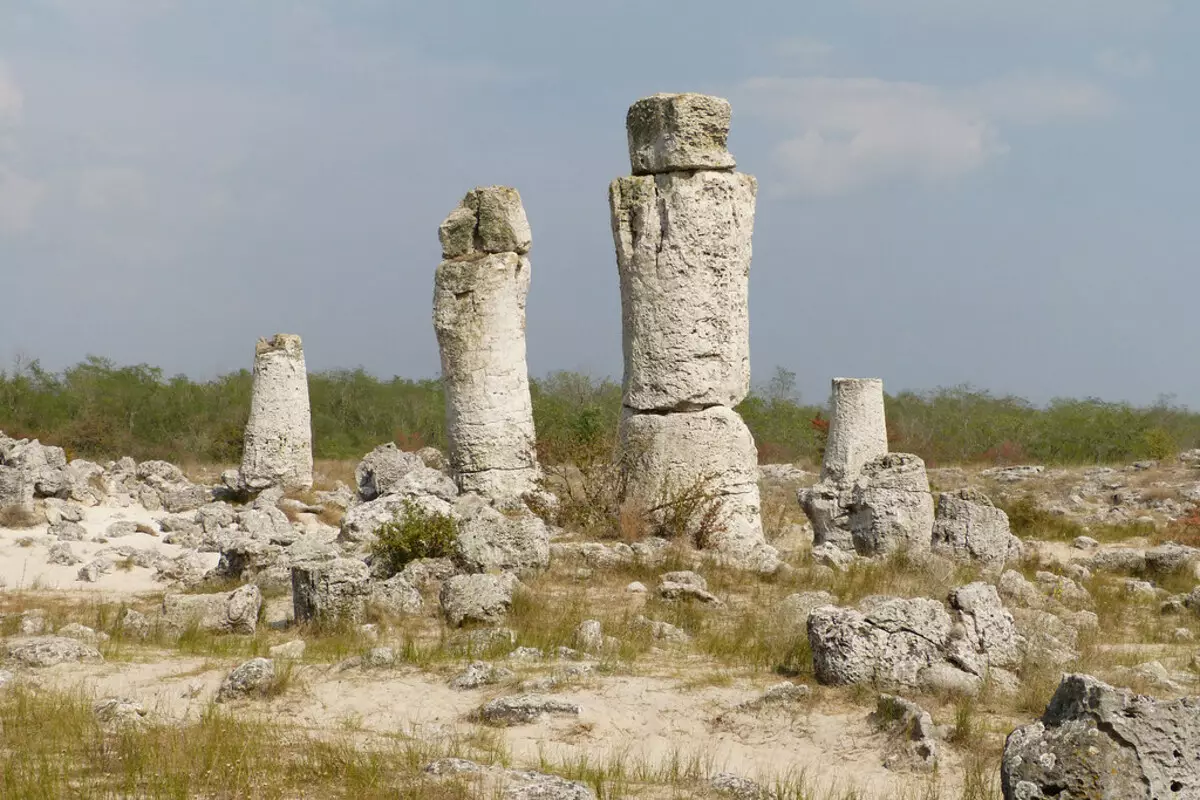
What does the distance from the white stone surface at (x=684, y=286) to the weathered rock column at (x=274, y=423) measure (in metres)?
7.41

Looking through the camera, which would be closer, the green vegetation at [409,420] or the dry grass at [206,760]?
the dry grass at [206,760]

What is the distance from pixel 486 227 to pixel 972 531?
646cm

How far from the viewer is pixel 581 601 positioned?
364 inches

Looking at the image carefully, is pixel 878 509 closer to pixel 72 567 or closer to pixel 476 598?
pixel 476 598

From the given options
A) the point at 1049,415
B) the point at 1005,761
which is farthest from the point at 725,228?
the point at 1049,415

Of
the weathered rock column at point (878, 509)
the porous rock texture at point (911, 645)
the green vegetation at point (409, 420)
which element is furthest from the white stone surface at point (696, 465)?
the green vegetation at point (409, 420)

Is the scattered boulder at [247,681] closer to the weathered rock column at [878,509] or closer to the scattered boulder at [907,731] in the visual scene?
the scattered boulder at [907,731]

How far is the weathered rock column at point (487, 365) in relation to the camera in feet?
47.3

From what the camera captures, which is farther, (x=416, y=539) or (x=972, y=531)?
(x=972, y=531)

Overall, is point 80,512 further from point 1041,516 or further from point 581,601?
point 1041,516

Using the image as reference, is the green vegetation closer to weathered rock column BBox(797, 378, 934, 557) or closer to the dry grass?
weathered rock column BBox(797, 378, 934, 557)

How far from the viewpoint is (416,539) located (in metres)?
10.4

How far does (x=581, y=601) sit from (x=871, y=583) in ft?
7.87

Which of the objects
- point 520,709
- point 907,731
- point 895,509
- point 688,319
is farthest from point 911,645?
point 688,319
